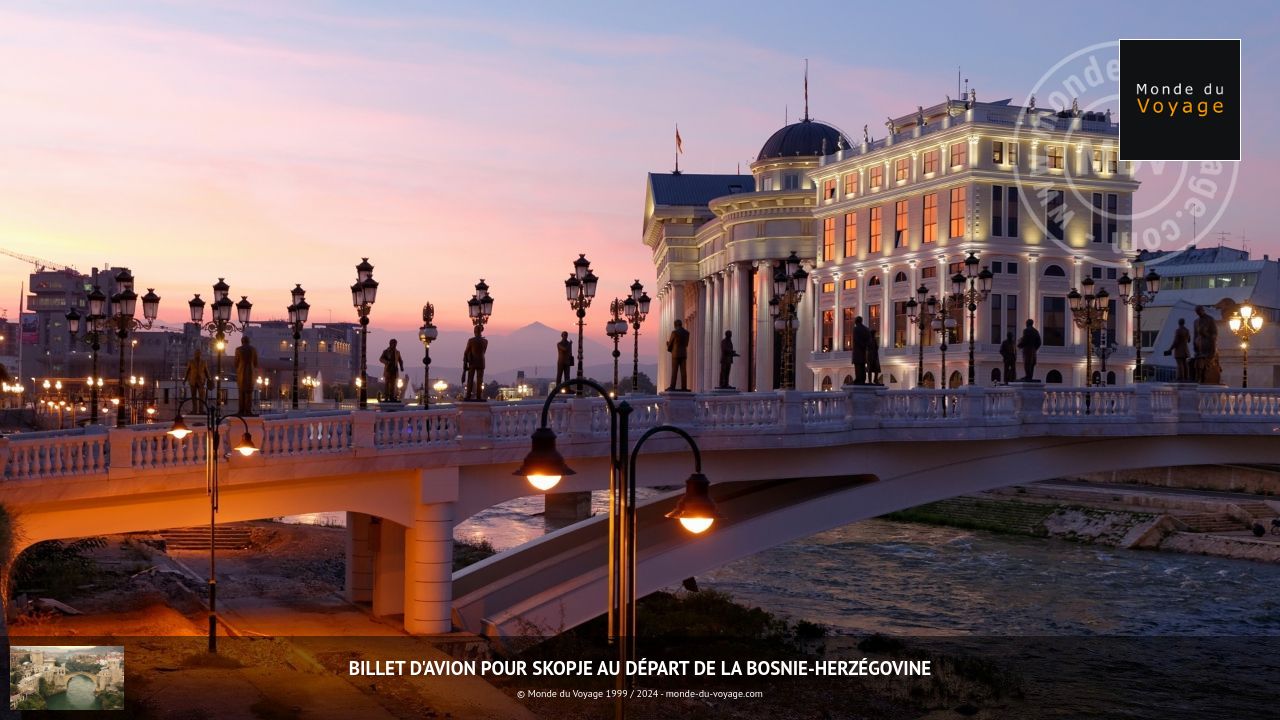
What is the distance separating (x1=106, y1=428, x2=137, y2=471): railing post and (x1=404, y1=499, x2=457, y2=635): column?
573 centimetres

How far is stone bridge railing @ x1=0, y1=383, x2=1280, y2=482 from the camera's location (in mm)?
20484

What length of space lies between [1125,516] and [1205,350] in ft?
108

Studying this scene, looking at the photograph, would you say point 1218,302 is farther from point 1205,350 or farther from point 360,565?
point 360,565

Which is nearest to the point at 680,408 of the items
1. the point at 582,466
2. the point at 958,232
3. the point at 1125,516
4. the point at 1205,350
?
the point at 582,466

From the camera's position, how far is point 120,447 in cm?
2034

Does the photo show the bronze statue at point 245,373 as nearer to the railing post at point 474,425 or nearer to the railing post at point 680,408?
the railing post at point 474,425

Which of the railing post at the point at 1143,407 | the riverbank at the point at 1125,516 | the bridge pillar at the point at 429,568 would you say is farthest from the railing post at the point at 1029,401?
the riverbank at the point at 1125,516

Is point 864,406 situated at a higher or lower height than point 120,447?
higher

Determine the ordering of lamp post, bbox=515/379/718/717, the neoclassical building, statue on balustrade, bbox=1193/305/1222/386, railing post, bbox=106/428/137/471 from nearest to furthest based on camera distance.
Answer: lamp post, bbox=515/379/718/717, railing post, bbox=106/428/137/471, statue on balustrade, bbox=1193/305/1222/386, the neoclassical building

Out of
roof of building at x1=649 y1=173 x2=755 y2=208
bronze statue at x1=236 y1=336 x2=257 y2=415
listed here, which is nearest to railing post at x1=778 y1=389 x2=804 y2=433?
bronze statue at x1=236 y1=336 x2=257 y2=415

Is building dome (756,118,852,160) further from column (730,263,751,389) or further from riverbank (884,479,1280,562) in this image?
riverbank (884,479,1280,562)

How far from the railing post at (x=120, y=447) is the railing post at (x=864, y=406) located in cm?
1488

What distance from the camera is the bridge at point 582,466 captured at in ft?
69.1

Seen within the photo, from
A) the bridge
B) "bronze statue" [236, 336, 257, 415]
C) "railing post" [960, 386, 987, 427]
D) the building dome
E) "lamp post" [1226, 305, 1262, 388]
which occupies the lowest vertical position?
the bridge
